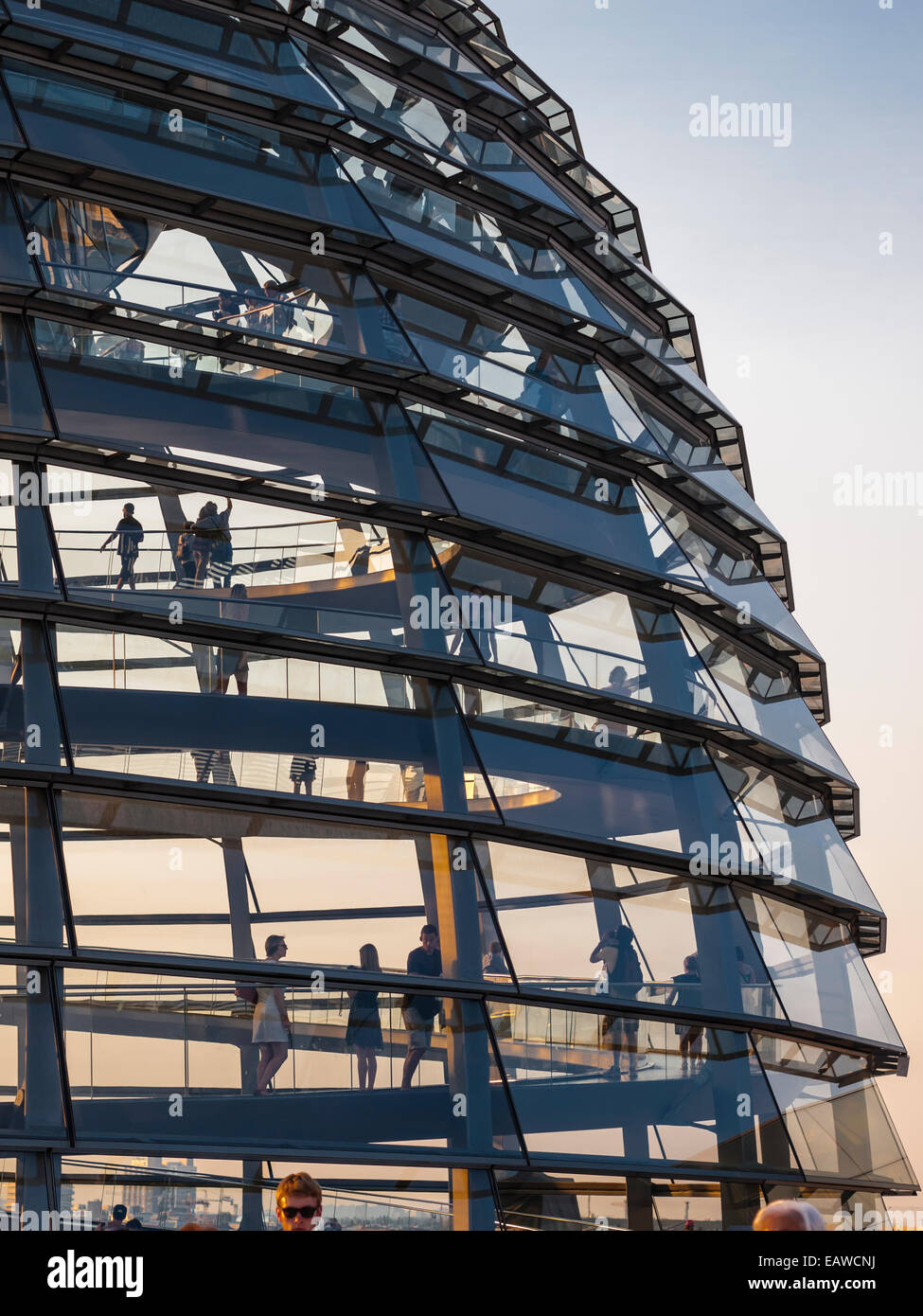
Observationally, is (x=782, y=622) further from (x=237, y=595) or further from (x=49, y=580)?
(x=49, y=580)

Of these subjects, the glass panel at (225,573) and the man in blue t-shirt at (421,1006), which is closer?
the man in blue t-shirt at (421,1006)

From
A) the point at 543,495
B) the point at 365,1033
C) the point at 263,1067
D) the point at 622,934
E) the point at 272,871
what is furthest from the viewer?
the point at 543,495

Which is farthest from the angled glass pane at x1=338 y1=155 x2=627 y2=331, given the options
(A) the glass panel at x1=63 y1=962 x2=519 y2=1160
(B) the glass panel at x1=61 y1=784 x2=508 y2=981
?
(A) the glass panel at x1=63 y1=962 x2=519 y2=1160

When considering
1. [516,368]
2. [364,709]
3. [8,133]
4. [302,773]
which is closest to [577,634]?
[364,709]

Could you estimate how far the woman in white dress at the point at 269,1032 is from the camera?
8133 mm

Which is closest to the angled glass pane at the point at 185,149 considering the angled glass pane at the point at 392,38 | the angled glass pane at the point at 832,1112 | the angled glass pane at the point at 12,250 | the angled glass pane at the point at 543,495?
the angled glass pane at the point at 12,250

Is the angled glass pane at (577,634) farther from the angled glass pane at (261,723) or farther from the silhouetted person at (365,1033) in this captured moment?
the silhouetted person at (365,1033)

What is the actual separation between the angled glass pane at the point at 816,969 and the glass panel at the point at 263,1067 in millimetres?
3099

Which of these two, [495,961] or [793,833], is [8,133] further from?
[793,833]

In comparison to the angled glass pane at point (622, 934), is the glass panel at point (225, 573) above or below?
above

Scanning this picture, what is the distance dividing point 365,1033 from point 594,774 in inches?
111

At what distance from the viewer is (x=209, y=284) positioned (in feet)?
33.7

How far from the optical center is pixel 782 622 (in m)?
13.4

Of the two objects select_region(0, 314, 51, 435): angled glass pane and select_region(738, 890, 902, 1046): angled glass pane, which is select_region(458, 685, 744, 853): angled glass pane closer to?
select_region(738, 890, 902, 1046): angled glass pane
